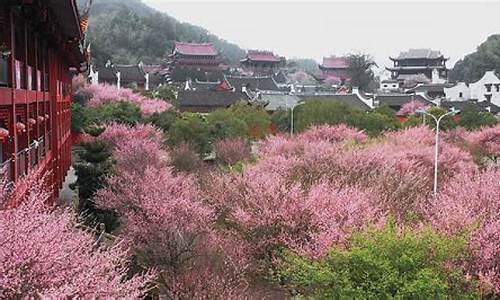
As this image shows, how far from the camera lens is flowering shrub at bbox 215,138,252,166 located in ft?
115

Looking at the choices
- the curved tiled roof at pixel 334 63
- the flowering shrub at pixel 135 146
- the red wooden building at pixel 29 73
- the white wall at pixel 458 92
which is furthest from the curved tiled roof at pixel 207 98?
the curved tiled roof at pixel 334 63

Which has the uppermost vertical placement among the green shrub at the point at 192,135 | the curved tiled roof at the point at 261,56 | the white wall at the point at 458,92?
the curved tiled roof at the point at 261,56

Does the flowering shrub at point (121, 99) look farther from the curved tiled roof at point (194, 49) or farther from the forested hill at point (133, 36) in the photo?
the curved tiled roof at point (194, 49)

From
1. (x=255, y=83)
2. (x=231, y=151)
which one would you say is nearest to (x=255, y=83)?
(x=255, y=83)

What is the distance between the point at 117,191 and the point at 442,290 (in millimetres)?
13155

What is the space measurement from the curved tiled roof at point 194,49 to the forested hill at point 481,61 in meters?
43.3

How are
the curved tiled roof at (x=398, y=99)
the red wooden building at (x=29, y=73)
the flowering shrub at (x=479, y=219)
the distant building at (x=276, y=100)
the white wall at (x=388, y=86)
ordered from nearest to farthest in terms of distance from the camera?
the red wooden building at (x=29, y=73) < the flowering shrub at (x=479, y=219) < the distant building at (x=276, y=100) < the curved tiled roof at (x=398, y=99) < the white wall at (x=388, y=86)

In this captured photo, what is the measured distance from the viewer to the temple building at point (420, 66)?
103 m

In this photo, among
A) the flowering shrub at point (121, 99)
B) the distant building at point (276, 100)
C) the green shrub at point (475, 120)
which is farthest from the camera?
the distant building at point (276, 100)

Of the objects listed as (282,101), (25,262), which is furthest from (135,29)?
(25,262)

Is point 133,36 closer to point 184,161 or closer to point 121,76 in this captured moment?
point 121,76

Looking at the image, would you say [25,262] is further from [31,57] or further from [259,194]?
[31,57]

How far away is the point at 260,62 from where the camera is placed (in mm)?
111125

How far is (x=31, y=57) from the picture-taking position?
60.7 ft
